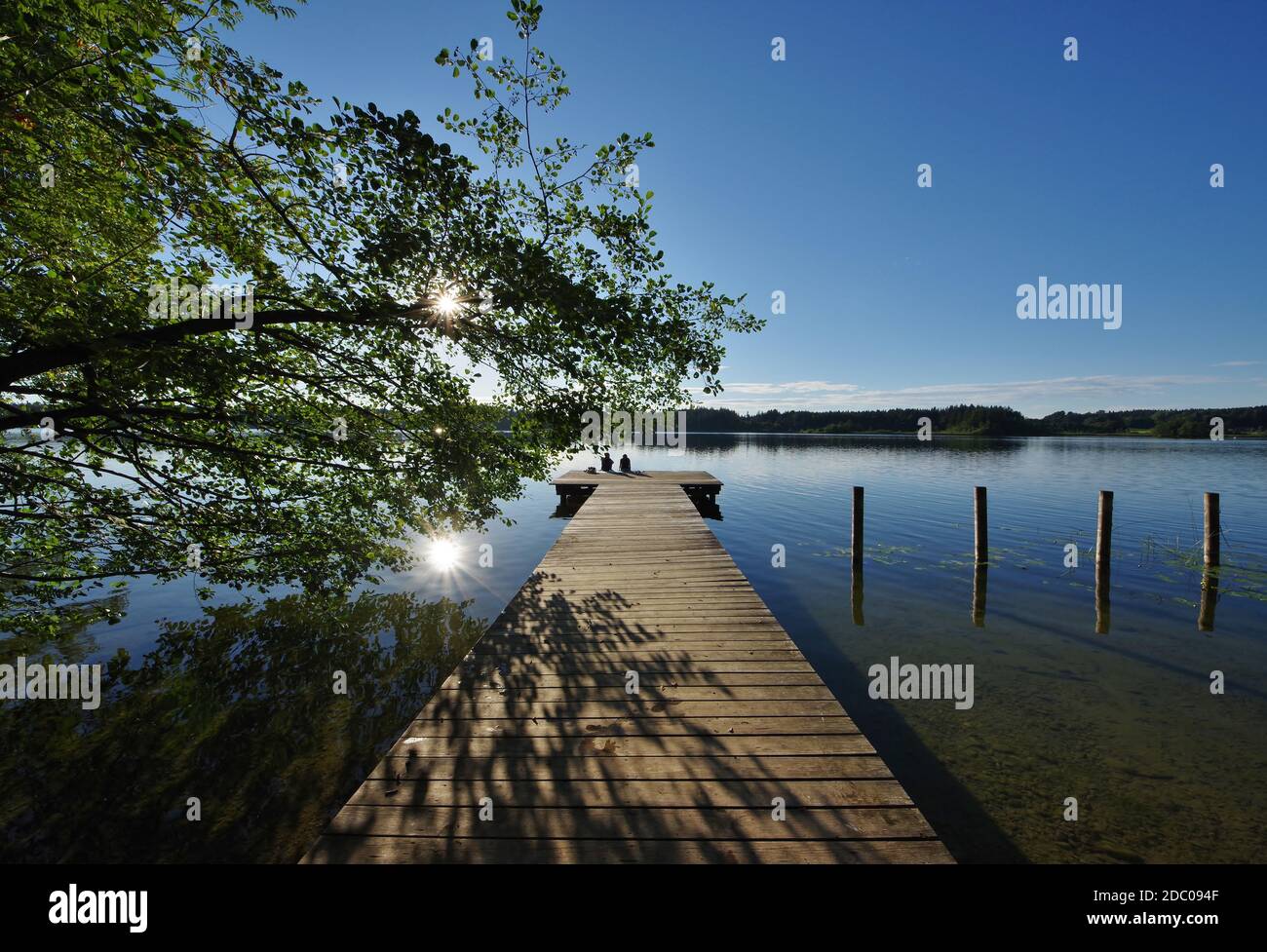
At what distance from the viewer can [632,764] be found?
346cm

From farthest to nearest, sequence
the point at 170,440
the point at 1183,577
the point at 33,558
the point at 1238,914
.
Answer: the point at 1183,577 → the point at 33,558 → the point at 170,440 → the point at 1238,914

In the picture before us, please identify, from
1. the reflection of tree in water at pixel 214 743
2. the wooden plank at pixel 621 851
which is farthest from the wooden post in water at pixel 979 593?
the reflection of tree in water at pixel 214 743

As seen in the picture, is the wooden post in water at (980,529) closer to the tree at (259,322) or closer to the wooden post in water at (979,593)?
the wooden post in water at (979,593)

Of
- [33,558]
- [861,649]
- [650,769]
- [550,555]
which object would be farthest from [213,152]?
[861,649]

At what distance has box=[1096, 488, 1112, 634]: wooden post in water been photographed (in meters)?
11.2

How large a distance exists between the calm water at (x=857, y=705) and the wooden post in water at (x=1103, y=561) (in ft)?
0.77

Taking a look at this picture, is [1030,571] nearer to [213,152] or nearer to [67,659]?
[213,152]

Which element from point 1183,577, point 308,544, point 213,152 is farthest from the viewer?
point 1183,577

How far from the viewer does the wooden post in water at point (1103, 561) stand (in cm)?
1119

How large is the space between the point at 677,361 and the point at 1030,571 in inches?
579

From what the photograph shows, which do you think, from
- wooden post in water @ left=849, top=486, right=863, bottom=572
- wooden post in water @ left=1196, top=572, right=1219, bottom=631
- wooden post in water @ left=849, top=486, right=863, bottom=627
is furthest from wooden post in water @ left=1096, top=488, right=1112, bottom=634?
wooden post in water @ left=849, top=486, right=863, bottom=572

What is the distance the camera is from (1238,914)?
3.22 metres

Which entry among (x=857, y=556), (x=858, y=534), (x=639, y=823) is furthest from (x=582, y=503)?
(x=639, y=823)

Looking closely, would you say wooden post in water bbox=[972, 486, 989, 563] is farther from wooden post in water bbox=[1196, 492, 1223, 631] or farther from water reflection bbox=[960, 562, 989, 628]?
wooden post in water bbox=[1196, 492, 1223, 631]
